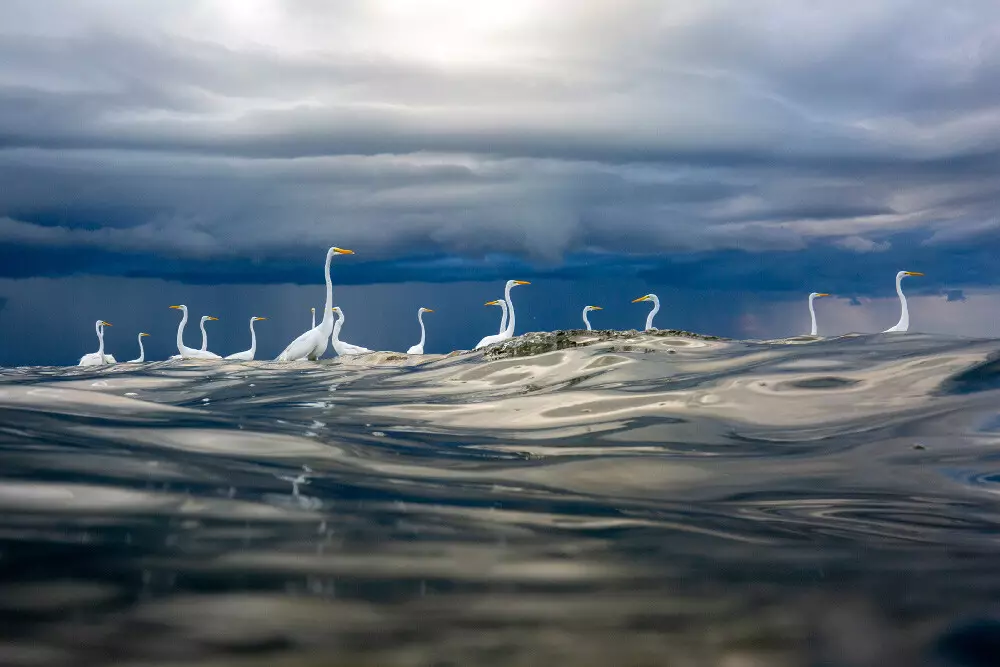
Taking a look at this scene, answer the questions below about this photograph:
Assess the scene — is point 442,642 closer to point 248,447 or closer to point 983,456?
point 248,447

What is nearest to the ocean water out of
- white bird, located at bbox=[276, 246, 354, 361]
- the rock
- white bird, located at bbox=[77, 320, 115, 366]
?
the rock

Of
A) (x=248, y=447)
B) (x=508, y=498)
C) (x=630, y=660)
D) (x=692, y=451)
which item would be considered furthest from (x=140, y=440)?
(x=630, y=660)

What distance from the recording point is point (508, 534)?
8.91 feet

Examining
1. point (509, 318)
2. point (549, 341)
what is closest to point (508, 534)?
point (549, 341)

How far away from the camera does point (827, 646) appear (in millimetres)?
1770

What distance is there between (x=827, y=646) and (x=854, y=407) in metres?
4.65

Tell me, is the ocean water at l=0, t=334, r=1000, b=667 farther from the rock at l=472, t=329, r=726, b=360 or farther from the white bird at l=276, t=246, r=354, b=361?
the white bird at l=276, t=246, r=354, b=361

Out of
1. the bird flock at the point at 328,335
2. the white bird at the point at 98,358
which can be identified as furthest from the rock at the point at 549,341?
the white bird at the point at 98,358

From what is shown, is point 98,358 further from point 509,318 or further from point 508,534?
point 508,534

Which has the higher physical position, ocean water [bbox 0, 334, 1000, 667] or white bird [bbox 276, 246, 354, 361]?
ocean water [bbox 0, 334, 1000, 667]

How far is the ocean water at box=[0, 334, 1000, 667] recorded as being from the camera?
68.2 inches

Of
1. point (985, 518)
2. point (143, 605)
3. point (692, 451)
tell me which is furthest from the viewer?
point (692, 451)

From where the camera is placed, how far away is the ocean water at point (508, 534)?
5.68ft

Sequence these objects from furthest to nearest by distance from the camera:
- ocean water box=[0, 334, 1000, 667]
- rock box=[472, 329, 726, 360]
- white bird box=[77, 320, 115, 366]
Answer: white bird box=[77, 320, 115, 366]
rock box=[472, 329, 726, 360]
ocean water box=[0, 334, 1000, 667]
